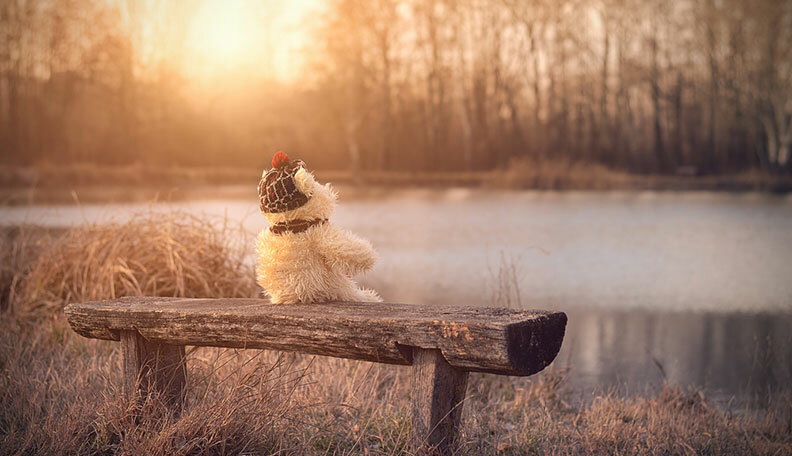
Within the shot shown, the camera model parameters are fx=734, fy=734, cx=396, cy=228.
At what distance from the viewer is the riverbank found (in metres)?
20.8

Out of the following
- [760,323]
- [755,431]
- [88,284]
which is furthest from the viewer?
[760,323]

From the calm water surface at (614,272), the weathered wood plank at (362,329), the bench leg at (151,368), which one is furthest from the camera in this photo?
the calm water surface at (614,272)

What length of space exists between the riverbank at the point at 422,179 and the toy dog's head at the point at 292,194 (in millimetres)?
16342

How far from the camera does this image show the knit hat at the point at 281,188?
10.2ft

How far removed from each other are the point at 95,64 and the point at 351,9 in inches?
316

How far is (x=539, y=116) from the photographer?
1164 inches

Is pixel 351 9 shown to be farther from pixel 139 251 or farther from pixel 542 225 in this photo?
pixel 139 251

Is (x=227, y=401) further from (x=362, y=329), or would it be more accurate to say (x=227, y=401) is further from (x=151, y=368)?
(x=362, y=329)

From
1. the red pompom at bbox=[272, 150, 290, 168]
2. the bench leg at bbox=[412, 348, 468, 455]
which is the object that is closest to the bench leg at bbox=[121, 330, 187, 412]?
the red pompom at bbox=[272, 150, 290, 168]

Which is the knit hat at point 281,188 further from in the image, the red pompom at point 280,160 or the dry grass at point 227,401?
the dry grass at point 227,401

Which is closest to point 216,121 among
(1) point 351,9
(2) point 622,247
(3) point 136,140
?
(3) point 136,140

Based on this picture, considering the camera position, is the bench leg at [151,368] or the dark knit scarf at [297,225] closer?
the dark knit scarf at [297,225]

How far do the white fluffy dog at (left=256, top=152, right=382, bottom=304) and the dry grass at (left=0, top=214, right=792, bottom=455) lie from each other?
366 mm

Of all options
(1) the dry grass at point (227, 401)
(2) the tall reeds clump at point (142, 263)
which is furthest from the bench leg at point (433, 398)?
(2) the tall reeds clump at point (142, 263)
